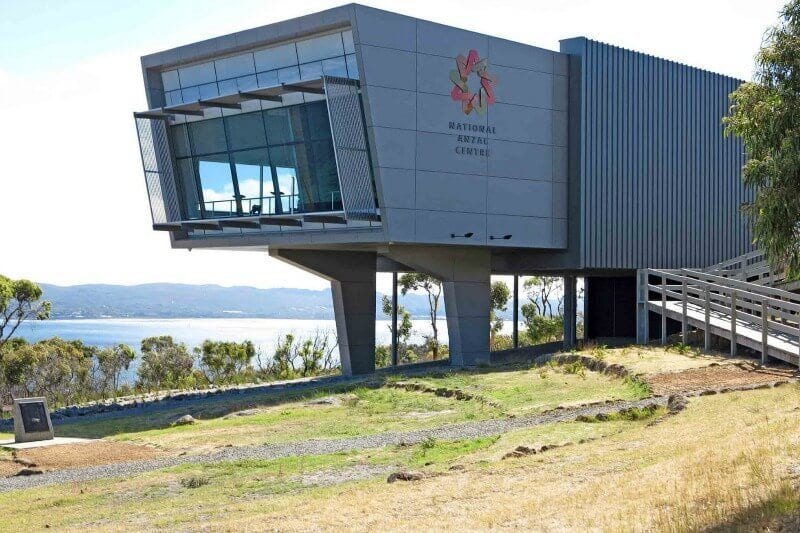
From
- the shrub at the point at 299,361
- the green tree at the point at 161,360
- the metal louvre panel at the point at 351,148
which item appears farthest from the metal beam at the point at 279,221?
the green tree at the point at 161,360

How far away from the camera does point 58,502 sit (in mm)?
16531

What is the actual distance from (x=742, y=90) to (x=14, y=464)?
1572 cm

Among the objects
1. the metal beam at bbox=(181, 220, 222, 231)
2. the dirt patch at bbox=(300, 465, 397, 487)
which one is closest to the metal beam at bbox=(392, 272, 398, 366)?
the metal beam at bbox=(181, 220, 222, 231)

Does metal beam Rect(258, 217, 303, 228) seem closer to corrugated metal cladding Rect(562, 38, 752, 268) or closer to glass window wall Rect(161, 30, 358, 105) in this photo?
glass window wall Rect(161, 30, 358, 105)

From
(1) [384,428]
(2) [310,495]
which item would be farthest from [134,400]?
(2) [310,495]

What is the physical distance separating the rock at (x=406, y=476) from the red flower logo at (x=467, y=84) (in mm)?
22071

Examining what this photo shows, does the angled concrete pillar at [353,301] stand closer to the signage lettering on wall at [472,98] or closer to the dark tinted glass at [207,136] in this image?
the dark tinted glass at [207,136]

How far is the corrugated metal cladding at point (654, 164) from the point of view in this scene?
39.4m

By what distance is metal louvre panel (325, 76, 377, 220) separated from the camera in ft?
108

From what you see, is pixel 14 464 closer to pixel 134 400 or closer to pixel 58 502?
pixel 58 502

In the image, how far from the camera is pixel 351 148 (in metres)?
33.4

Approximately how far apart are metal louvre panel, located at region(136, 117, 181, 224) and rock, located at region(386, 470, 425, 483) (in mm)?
25267

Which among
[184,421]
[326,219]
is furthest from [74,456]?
[326,219]

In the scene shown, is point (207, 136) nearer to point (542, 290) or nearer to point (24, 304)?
point (24, 304)
